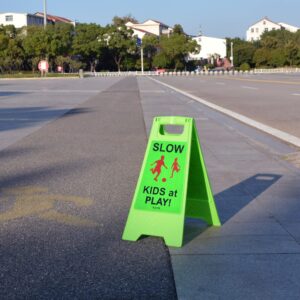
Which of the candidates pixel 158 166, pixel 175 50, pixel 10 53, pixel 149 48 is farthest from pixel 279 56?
pixel 158 166

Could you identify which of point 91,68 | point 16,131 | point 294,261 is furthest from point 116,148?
point 91,68

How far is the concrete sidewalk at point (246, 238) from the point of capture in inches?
168

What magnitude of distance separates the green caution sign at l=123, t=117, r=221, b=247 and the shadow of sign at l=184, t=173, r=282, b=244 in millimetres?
297

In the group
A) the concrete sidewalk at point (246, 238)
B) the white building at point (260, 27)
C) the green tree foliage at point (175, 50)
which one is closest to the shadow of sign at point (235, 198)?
the concrete sidewalk at point (246, 238)

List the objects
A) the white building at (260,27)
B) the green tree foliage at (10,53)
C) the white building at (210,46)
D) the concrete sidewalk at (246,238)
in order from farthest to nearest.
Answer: the white building at (260,27) < the white building at (210,46) < the green tree foliage at (10,53) < the concrete sidewalk at (246,238)

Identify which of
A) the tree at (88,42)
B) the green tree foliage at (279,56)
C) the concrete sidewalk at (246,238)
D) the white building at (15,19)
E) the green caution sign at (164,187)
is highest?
the white building at (15,19)

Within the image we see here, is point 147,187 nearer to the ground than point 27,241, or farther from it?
farther from it

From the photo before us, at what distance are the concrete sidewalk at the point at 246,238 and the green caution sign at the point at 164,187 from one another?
246 mm

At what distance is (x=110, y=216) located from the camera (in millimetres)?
6129

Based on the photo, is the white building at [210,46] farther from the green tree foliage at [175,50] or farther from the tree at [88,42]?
the tree at [88,42]

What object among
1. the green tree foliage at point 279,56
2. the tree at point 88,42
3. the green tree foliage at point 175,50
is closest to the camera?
the tree at point 88,42

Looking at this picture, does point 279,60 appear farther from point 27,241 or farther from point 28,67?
point 27,241

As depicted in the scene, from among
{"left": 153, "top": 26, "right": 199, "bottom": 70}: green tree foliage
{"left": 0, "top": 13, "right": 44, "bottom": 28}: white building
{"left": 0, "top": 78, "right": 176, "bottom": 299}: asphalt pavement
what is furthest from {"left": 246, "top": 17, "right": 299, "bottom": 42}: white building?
{"left": 0, "top": 78, "right": 176, "bottom": 299}: asphalt pavement

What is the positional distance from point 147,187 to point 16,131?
361 inches
